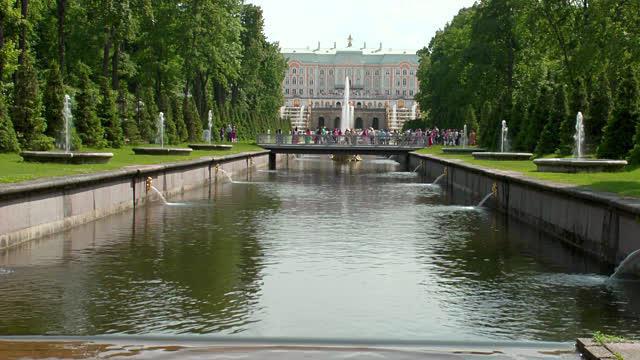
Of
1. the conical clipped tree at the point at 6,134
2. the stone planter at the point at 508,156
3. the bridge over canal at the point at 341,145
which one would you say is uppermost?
the conical clipped tree at the point at 6,134

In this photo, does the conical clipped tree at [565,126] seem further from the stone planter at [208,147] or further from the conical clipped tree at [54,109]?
the conical clipped tree at [54,109]

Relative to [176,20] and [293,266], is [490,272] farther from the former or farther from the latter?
[176,20]

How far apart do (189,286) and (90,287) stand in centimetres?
146

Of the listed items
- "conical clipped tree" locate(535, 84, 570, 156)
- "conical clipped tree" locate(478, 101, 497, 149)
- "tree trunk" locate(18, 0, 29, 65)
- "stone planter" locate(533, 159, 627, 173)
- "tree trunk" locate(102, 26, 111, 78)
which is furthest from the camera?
"conical clipped tree" locate(478, 101, 497, 149)

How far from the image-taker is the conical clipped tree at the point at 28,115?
35.6m

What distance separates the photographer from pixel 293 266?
15797 millimetres

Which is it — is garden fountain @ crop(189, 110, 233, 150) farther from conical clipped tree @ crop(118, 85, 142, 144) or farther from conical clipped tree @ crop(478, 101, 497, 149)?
conical clipped tree @ crop(478, 101, 497, 149)

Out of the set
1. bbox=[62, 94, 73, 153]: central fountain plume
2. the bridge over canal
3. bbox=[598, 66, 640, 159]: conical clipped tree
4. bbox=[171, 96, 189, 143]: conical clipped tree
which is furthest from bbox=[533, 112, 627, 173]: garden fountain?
the bridge over canal

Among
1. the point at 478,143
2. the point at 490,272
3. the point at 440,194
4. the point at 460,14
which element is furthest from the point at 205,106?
the point at 490,272

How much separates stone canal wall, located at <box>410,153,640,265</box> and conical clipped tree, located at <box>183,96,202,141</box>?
118ft

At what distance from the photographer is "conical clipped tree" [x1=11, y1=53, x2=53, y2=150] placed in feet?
117

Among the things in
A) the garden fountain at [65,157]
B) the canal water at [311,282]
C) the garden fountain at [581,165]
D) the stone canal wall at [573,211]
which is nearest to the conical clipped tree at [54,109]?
the garden fountain at [65,157]

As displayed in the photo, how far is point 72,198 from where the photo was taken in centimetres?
2114

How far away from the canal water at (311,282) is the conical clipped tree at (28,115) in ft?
41.7
